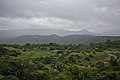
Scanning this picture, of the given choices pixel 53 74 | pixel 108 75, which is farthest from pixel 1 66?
pixel 108 75

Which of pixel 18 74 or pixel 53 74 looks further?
pixel 53 74

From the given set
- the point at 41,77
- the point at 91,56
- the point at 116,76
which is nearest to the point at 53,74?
the point at 41,77

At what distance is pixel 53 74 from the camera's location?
80438 millimetres

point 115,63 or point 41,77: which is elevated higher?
point 115,63

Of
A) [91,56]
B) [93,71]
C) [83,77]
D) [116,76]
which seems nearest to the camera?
[116,76]

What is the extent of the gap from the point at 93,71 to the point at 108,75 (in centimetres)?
1423

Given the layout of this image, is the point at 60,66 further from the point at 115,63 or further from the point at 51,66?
the point at 115,63

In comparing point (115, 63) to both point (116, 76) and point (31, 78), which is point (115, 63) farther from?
point (31, 78)

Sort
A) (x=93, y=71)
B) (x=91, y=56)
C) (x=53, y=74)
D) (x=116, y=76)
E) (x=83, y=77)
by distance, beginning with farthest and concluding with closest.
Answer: (x=91, y=56) → (x=53, y=74) → (x=93, y=71) → (x=83, y=77) → (x=116, y=76)

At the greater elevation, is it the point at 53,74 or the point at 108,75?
the point at 108,75

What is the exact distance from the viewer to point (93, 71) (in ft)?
233

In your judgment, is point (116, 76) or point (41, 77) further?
point (41, 77)

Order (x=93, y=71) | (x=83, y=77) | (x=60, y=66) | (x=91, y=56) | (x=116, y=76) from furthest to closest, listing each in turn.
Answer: (x=91, y=56) < (x=60, y=66) < (x=93, y=71) < (x=83, y=77) < (x=116, y=76)

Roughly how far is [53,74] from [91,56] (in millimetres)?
45949
